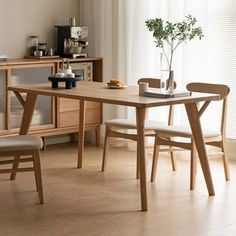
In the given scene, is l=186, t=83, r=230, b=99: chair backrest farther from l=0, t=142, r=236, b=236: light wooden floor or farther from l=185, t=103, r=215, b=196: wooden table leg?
l=0, t=142, r=236, b=236: light wooden floor

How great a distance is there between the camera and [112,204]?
14.8 feet

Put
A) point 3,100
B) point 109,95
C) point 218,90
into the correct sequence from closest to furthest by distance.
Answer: point 109,95 < point 218,90 < point 3,100

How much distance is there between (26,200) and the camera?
15.1ft

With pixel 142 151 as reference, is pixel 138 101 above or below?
above

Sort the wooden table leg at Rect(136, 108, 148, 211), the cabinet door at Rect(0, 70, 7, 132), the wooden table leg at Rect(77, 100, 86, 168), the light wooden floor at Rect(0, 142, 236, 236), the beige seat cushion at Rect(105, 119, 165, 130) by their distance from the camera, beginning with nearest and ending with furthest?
the light wooden floor at Rect(0, 142, 236, 236), the wooden table leg at Rect(136, 108, 148, 211), the beige seat cushion at Rect(105, 119, 165, 130), the wooden table leg at Rect(77, 100, 86, 168), the cabinet door at Rect(0, 70, 7, 132)

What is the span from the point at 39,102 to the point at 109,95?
1.72 metres

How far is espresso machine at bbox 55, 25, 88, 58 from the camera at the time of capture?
6.51 m

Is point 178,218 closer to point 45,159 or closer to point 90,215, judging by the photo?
point 90,215

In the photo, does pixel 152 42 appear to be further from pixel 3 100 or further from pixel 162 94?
pixel 162 94

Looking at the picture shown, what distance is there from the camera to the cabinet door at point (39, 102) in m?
6.00

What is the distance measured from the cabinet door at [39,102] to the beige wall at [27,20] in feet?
1.19

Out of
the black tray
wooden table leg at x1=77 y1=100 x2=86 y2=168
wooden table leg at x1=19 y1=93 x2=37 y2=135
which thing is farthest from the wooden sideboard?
the black tray

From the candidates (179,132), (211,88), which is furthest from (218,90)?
(179,132)

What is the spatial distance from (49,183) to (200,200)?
1.18m
